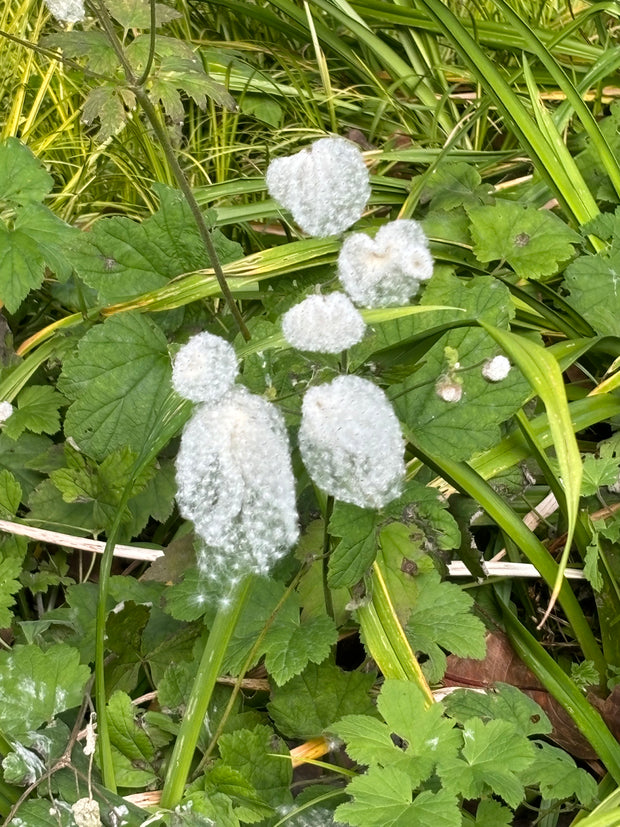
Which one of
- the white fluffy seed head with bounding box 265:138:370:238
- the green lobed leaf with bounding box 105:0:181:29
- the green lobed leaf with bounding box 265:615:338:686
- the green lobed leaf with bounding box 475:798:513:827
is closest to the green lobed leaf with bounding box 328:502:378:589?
the green lobed leaf with bounding box 265:615:338:686

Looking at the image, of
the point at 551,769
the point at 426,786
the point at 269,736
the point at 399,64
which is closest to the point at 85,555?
the point at 269,736

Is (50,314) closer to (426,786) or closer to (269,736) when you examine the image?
(269,736)

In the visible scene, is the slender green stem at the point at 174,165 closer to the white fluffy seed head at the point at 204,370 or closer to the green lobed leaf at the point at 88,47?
the white fluffy seed head at the point at 204,370

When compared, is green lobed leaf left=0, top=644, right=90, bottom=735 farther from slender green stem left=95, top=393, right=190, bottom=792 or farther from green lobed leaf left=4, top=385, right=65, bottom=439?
green lobed leaf left=4, top=385, right=65, bottom=439

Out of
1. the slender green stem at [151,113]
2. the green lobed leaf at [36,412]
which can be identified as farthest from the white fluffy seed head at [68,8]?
the green lobed leaf at [36,412]

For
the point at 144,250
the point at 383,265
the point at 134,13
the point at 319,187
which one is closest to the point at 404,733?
the point at 383,265

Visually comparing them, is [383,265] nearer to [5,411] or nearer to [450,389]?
[450,389]
